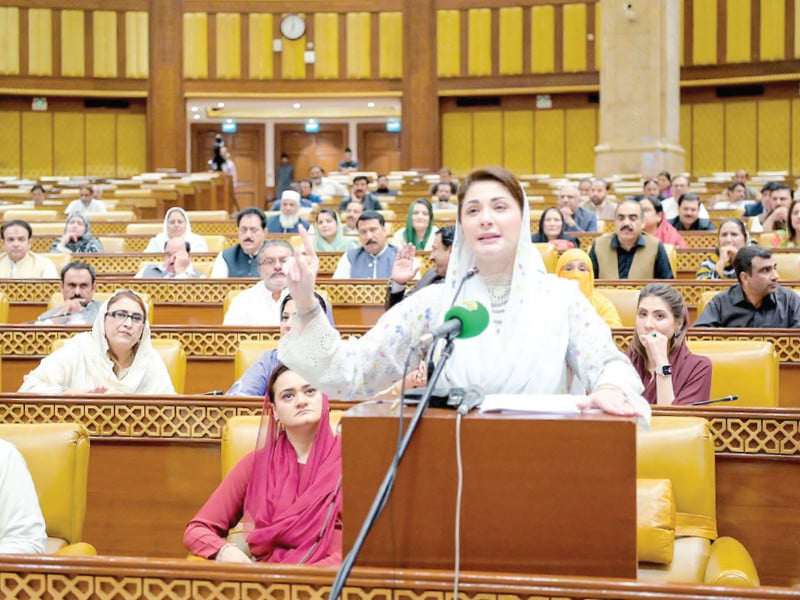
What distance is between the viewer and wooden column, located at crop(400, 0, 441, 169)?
54.3 ft

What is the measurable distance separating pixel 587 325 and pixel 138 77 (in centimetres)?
1610

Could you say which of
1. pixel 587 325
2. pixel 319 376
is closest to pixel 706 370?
pixel 587 325

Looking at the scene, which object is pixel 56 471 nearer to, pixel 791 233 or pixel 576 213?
pixel 791 233

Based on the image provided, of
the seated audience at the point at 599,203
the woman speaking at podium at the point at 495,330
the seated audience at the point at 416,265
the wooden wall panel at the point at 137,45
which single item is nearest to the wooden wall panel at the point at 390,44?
the wooden wall panel at the point at 137,45

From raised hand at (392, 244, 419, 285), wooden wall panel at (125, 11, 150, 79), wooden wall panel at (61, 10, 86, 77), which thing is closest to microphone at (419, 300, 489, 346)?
raised hand at (392, 244, 419, 285)

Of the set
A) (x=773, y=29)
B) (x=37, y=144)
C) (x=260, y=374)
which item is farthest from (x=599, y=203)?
(x=37, y=144)

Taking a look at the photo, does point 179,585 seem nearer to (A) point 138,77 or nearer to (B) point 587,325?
(B) point 587,325

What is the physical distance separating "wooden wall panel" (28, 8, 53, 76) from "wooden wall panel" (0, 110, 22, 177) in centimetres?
82

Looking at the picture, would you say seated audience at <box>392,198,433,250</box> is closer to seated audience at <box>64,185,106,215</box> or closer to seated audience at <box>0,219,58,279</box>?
seated audience at <box>0,219,58,279</box>

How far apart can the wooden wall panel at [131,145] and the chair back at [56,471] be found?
594 inches

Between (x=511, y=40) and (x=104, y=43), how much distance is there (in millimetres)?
6418

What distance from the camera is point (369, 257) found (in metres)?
6.20

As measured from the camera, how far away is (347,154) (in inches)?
623

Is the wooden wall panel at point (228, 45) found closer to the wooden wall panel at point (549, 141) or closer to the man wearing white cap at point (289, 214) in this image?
the wooden wall panel at point (549, 141)
